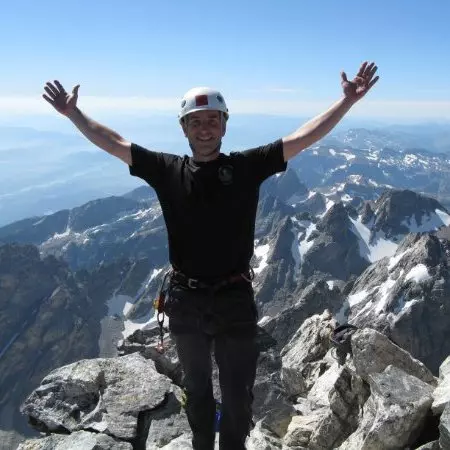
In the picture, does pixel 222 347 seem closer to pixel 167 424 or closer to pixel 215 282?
pixel 215 282

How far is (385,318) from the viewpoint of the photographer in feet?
451

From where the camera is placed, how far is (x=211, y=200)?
8.24m

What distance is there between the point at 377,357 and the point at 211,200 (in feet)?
27.6

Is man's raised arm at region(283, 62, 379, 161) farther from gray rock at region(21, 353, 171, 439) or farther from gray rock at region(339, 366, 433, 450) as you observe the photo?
gray rock at region(21, 353, 171, 439)

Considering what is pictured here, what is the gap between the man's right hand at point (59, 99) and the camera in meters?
9.38

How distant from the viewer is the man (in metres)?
8.30

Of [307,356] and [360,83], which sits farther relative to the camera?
[307,356]

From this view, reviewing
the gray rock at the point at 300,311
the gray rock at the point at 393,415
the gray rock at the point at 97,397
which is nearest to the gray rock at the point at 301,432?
the gray rock at the point at 393,415

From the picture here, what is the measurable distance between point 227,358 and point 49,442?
645 cm

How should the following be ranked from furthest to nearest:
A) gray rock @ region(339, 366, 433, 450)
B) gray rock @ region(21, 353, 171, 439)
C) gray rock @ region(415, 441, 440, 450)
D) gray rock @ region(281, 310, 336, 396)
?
gray rock @ region(281, 310, 336, 396), gray rock @ region(21, 353, 171, 439), gray rock @ region(339, 366, 433, 450), gray rock @ region(415, 441, 440, 450)

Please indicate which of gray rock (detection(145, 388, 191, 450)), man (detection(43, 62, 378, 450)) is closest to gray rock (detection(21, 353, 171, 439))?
gray rock (detection(145, 388, 191, 450))

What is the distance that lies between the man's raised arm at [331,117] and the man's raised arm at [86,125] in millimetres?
2968

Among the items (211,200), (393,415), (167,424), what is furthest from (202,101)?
(167,424)

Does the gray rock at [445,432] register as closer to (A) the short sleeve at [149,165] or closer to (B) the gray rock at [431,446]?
(B) the gray rock at [431,446]
